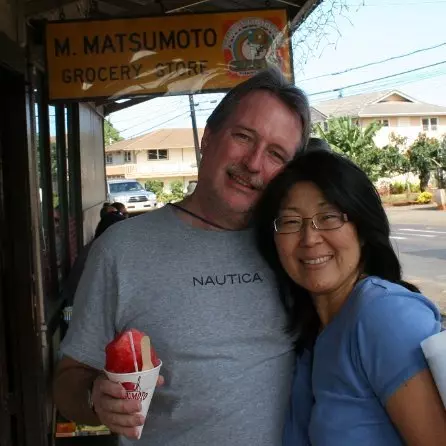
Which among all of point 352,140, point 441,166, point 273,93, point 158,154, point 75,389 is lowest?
point 75,389

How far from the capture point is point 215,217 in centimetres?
193

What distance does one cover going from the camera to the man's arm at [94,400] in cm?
145

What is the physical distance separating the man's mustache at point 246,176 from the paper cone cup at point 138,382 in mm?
677

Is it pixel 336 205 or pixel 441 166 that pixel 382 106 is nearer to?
pixel 441 166

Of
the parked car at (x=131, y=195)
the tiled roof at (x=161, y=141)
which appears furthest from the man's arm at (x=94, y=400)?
the tiled roof at (x=161, y=141)

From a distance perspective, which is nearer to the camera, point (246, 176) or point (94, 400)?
point (94, 400)

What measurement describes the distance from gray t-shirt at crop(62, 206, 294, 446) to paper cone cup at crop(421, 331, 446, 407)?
58cm

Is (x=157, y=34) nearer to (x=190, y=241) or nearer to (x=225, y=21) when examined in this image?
(x=225, y=21)

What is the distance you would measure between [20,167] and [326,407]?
304 centimetres

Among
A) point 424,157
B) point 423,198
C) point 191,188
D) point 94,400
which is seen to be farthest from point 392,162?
point 94,400

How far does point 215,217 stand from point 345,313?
1.81ft

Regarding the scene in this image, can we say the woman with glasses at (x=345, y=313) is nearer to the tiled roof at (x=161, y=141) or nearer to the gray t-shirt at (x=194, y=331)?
the gray t-shirt at (x=194, y=331)

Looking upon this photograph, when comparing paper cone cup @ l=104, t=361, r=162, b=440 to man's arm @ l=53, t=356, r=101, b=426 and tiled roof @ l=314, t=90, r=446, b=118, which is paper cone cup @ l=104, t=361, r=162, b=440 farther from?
tiled roof @ l=314, t=90, r=446, b=118

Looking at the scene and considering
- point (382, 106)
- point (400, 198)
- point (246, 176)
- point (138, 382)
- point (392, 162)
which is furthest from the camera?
point (382, 106)
